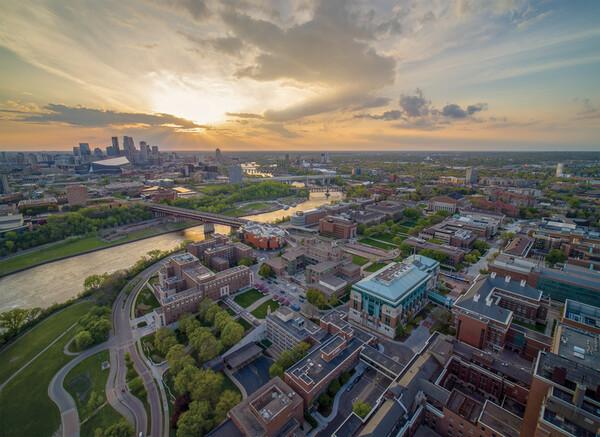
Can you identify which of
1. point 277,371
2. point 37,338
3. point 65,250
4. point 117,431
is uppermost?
point 277,371

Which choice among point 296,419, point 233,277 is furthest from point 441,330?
point 233,277

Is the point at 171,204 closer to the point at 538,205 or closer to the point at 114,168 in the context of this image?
the point at 114,168

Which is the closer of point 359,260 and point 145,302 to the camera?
point 145,302

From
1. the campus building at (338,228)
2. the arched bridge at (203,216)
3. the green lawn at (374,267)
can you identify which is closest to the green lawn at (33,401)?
the green lawn at (374,267)

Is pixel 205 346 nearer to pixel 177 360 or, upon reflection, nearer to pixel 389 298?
pixel 177 360

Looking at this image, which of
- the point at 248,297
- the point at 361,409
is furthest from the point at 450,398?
the point at 248,297

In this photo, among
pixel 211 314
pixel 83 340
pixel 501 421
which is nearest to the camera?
pixel 501 421
